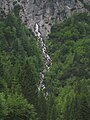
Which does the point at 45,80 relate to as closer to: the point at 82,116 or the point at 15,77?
the point at 15,77

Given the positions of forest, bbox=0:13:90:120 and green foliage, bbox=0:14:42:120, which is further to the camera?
forest, bbox=0:13:90:120

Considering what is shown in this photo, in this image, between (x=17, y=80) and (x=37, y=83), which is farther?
(x=37, y=83)

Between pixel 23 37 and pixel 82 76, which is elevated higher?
pixel 23 37

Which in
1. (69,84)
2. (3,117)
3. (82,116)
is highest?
(3,117)

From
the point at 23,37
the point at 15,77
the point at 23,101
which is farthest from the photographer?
the point at 23,37

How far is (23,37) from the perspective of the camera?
199 m

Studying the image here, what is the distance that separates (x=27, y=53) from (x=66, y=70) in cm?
1797

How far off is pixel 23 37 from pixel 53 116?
83.4 metres

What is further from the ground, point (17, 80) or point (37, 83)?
point (17, 80)

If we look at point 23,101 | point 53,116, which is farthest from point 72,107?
point 23,101

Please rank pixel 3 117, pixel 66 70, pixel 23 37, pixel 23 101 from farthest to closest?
pixel 23 37
pixel 66 70
pixel 23 101
pixel 3 117

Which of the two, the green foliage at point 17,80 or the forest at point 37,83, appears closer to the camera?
the green foliage at point 17,80

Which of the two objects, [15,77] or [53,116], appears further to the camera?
[53,116]

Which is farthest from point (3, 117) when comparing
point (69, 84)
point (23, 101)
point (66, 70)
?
point (66, 70)
